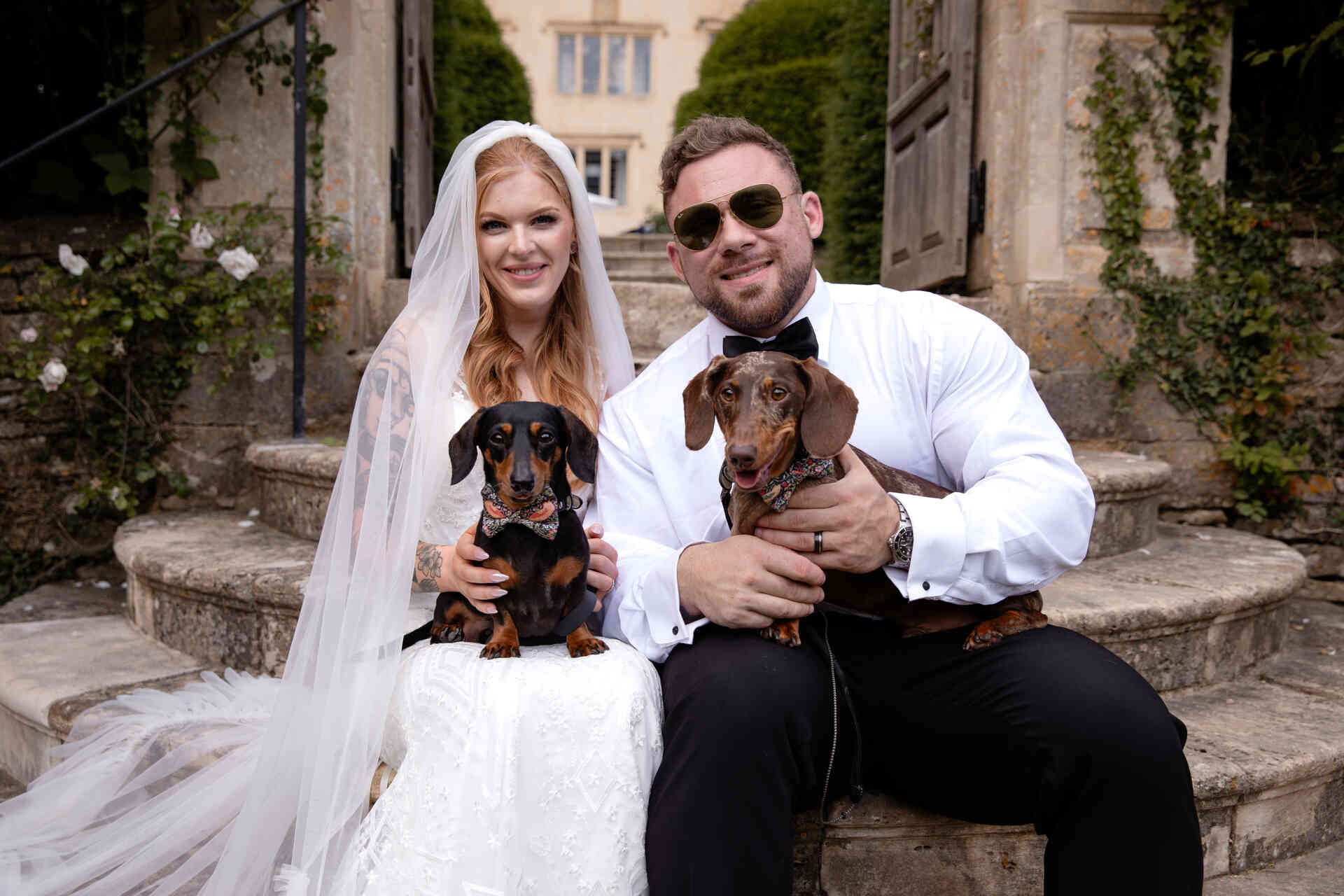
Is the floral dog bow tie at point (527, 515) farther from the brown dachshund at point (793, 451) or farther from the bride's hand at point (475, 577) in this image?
the brown dachshund at point (793, 451)

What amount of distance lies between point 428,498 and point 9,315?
3.80 meters

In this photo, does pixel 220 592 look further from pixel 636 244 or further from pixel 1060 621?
pixel 636 244

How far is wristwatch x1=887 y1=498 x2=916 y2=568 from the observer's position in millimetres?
1851

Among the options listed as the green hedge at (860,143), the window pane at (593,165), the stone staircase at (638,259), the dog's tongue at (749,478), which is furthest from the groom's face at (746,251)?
the window pane at (593,165)

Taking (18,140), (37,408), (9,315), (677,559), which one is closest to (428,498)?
(677,559)

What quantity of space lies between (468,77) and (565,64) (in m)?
14.4

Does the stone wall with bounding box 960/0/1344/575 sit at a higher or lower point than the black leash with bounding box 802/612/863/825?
higher

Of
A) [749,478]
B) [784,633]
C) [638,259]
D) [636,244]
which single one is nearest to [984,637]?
[784,633]

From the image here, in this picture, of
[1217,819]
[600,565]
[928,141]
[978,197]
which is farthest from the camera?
[928,141]

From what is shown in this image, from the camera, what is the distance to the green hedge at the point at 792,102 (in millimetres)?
14031

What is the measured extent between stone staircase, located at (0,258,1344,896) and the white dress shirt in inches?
24.3

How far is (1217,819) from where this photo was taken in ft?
8.02

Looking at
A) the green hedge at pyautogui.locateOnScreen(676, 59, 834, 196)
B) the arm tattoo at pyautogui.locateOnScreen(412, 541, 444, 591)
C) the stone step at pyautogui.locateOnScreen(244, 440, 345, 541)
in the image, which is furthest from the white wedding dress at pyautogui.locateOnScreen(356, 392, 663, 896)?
the green hedge at pyautogui.locateOnScreen(676, 59, 834, 196)

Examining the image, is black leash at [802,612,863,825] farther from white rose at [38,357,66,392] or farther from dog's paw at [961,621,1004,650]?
white rose at [38,357,66,392]
